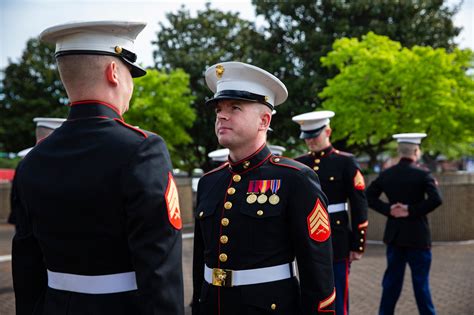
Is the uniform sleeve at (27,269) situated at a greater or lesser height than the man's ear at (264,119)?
lesser

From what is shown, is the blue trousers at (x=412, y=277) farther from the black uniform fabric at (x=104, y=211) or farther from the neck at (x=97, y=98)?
the neck at (x=97, y=98)

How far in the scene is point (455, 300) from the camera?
23.8 ft

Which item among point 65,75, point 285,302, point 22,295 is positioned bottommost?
point 285,302

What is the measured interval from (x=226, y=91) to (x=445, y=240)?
11.5 meters

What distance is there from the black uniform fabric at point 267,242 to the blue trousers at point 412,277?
3256 millimetres

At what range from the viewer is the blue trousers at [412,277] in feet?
18.8

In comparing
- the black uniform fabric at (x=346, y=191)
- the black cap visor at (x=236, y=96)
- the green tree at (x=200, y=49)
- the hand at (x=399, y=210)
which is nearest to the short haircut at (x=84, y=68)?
the black cap visor at (x=236, y=96)

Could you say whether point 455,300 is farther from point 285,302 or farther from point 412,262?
point 285,302

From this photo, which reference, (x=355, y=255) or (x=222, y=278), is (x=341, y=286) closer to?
(x=355, y=255)

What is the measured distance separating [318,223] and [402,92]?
17302mm

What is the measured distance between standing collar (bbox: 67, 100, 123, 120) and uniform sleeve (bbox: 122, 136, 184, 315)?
0.25 metres

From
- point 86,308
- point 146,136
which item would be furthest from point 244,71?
point 86,308

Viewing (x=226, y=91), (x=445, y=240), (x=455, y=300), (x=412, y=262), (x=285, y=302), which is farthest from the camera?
(x=445, y=240)

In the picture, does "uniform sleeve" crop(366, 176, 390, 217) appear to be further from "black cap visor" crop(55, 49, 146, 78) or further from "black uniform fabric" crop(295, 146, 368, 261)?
"black cap visor" crop(55, 49, 146, 78)
